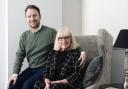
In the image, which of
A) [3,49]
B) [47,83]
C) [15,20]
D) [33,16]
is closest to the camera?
[47,83]

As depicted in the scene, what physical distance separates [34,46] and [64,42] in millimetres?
433

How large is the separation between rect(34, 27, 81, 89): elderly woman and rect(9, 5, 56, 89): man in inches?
7.7

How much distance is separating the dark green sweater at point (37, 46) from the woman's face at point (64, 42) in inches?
10.8

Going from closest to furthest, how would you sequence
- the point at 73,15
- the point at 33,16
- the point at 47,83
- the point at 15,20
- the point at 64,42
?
the point at 47,83, the point at 64,42, the point at 33,16, the point at 15,20, the point at 73,15

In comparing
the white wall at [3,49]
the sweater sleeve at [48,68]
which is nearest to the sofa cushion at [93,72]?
the sweater sleeve at [48,68]

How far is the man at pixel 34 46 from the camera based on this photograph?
293 cm

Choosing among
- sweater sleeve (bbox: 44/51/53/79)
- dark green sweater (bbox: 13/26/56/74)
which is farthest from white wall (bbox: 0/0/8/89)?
sweater sleeve (bbox: 44/51/53/79)

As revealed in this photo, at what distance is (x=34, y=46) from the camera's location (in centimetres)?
299

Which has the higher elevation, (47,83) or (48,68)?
(48,68)

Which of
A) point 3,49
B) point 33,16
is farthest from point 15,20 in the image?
point 33,16

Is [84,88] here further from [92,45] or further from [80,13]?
[80,13]

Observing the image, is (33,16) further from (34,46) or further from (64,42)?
(64,42)

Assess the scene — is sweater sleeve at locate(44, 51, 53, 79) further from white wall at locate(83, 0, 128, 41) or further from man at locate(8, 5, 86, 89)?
white wall at locate(83, 0, 128, 41)

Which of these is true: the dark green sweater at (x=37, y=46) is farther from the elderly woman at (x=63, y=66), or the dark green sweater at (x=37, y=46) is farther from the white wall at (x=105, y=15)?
the white wall at (x=105, y=15)
